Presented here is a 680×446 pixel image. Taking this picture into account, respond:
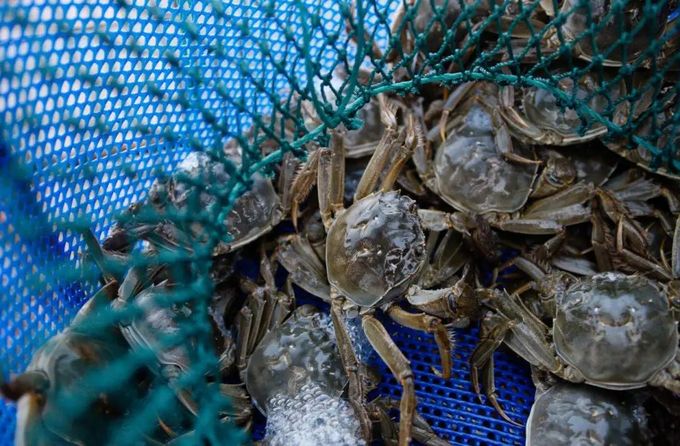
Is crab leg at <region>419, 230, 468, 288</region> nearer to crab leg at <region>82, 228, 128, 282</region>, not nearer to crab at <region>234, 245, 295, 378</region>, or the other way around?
crab at <region>234, 245, 295, 378</region>

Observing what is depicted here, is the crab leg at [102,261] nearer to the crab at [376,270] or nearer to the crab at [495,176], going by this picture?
the crab at [376,270]

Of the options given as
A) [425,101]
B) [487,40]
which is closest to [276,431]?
[425,101]

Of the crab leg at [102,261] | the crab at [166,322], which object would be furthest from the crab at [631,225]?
the crab leg at [102,261]

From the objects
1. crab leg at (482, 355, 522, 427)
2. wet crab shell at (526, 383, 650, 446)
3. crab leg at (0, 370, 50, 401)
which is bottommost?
wet crab shell at (526, 383, 650, 446)

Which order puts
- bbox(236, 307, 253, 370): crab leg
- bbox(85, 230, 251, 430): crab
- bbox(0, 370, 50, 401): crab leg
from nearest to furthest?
bbox(0, 370, 50, 401): crab leg → bbox(85, 230, 251, 430): crab → bbox(236, 307, 253, 370): crab leg

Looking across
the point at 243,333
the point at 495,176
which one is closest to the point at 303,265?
the point at 243,333

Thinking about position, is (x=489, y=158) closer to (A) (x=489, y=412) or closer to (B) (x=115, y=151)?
(A) (x=489, y=412)

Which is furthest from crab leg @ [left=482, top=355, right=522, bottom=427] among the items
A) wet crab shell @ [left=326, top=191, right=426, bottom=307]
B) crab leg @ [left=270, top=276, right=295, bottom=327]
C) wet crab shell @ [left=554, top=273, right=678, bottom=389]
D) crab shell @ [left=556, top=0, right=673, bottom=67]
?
crab shell @ [left=556, top=0, right=673, bottom=67]
